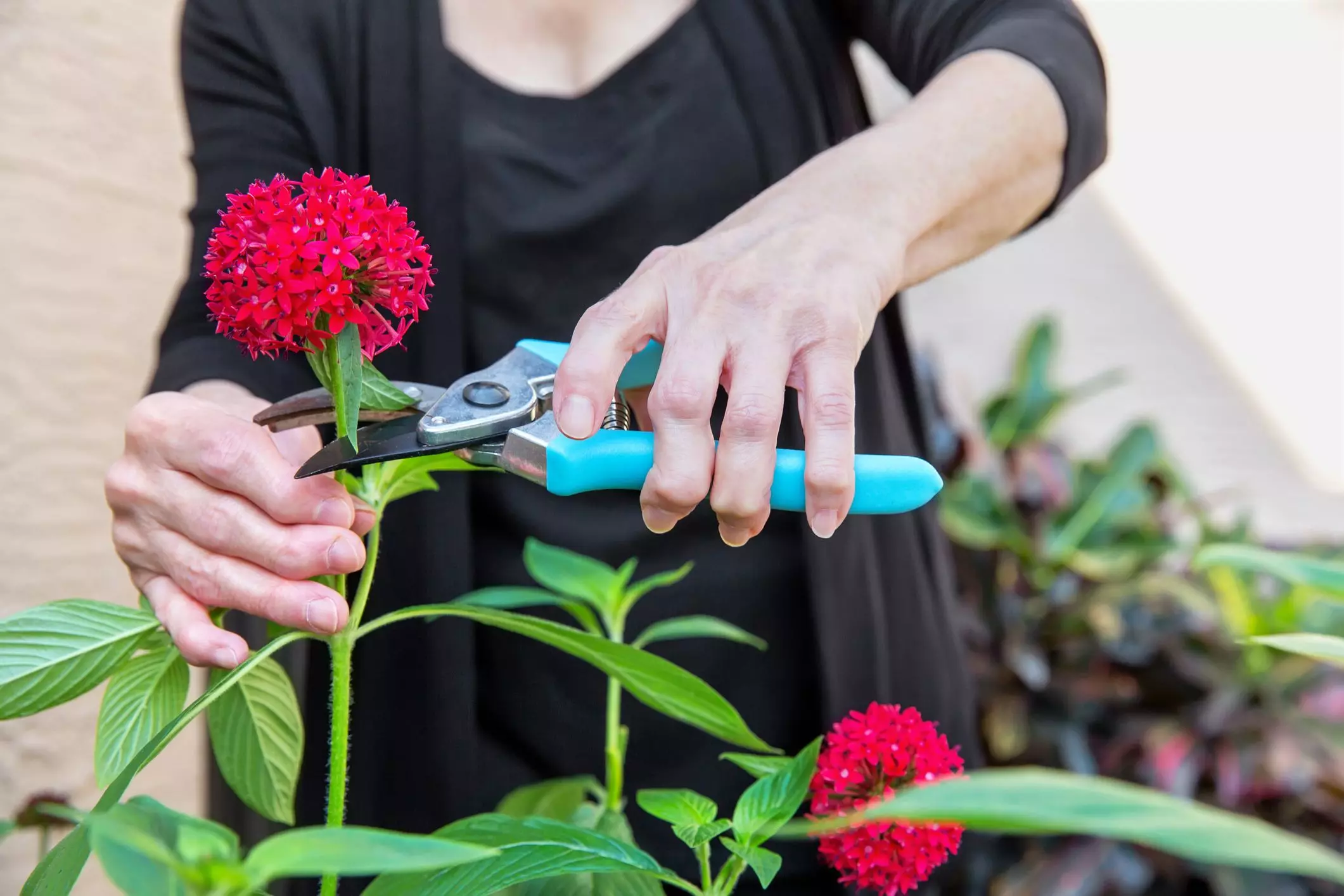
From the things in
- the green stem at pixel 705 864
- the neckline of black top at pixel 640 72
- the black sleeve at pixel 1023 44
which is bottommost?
the green stem at pixel 705 864

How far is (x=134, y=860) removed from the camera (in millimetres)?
192

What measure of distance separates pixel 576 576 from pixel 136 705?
19 centimetres

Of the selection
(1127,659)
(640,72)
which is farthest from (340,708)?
(1127,659)

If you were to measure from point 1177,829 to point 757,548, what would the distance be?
0.57 m

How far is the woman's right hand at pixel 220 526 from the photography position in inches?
13.8

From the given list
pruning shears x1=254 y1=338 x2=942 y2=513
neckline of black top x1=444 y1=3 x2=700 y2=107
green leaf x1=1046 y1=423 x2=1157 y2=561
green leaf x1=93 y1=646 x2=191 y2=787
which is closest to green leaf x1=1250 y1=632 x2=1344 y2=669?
pruning shears x1=254 y1=338 x2=942 y2=513

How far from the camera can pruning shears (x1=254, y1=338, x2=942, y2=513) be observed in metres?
0.36

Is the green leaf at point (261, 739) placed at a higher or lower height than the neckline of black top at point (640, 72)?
lower

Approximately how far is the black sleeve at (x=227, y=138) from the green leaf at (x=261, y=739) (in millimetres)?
255

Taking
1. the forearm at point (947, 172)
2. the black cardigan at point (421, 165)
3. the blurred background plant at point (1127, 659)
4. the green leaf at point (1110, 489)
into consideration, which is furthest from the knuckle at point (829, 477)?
the green leaf at point (1110, 489)

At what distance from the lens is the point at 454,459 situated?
39 centimetres

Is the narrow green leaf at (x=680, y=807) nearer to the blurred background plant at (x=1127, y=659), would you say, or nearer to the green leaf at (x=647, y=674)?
the green leaf at (x=647, y=674)

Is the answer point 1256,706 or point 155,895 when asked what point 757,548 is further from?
point 1256,706

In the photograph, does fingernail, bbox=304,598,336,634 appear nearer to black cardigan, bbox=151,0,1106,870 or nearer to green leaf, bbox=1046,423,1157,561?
black cardigan, bbox=151,0,1106,870
